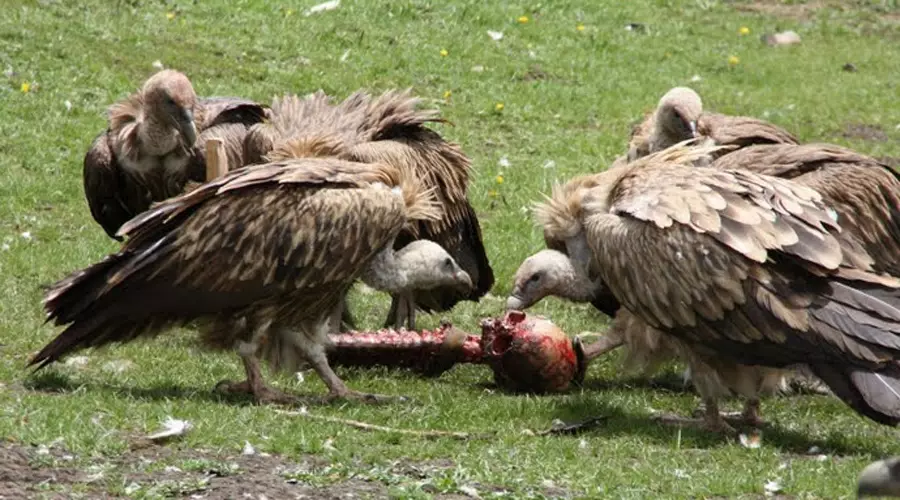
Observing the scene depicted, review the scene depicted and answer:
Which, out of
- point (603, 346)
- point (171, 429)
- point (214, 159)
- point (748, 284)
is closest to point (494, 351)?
point (603, 346)

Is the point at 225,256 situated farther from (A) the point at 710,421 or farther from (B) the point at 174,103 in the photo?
(A) the point at 710,421

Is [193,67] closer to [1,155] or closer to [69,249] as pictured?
[1,155]

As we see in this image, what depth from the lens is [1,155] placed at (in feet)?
41.6

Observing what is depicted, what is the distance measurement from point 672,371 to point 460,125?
537 centimetres

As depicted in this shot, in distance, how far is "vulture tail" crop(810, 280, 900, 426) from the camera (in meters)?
7.42

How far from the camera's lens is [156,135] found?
9.77 metres

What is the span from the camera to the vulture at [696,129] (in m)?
10.3

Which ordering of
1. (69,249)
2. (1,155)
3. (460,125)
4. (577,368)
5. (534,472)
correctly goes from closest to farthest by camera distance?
(534,472)
(577,368)
(69,249)
(1,155)
(460,125)

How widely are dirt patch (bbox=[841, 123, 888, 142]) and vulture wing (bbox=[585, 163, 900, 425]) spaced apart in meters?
7.54

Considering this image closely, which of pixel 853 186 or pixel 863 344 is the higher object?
pixel 853 186

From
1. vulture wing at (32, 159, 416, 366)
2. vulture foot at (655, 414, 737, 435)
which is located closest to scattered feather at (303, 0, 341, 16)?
vulture wing at (32, 159, 416, 366)

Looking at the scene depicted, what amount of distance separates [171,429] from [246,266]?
51.8 inches

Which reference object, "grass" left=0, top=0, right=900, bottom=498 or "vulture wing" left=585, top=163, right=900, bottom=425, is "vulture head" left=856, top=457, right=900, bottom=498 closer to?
"grass" left=0, top=0, right=900, bottom=498

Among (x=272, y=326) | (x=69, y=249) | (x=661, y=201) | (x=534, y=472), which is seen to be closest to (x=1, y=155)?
(x=69, y=249)
